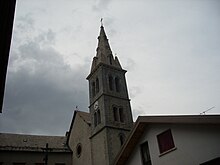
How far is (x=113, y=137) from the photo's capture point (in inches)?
1209

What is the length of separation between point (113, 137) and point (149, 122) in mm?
16546

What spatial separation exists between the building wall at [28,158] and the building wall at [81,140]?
1679 millimetres

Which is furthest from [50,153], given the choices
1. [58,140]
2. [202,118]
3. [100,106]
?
[202,118]

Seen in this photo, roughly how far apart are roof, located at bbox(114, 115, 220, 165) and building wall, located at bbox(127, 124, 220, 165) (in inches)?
21.2

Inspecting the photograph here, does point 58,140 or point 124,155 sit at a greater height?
point 58,140

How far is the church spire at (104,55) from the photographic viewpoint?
39.7 m

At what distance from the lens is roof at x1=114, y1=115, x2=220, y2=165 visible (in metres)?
11.4

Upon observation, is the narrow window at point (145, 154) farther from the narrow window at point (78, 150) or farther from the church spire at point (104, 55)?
the church spire at point (104, 55)

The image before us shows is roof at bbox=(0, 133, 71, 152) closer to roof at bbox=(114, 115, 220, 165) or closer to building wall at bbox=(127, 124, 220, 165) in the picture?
roof at bbox=(114, 115, 220, 165)

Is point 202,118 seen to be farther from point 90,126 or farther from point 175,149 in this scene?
point 90,126

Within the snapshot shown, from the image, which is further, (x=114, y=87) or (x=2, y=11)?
(x=114, y=87)

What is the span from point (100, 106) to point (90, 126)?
3.23m

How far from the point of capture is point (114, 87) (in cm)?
3675

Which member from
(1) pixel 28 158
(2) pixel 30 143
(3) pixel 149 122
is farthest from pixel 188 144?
(2) pixel 30 143
